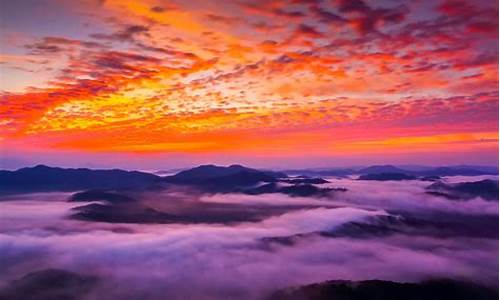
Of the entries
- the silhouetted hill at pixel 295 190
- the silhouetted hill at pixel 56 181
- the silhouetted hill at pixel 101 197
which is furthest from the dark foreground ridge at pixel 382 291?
the silhouetted hill at pixel 56 181

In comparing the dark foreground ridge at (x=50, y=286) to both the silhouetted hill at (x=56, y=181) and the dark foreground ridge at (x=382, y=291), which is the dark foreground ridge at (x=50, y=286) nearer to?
the dark foreground ridge at (x=382, y=291)

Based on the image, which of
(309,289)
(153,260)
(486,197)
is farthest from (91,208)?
(486,197)

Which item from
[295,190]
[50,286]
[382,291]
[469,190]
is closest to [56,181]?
[295,190]

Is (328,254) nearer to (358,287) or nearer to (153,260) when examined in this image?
(358,287)

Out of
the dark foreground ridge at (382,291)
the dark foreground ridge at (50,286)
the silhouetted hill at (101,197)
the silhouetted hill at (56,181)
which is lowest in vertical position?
the dark foreground ridge at (382,291)

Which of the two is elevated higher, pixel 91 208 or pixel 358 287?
pixel 91 208

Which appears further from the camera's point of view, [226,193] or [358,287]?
[226,193]

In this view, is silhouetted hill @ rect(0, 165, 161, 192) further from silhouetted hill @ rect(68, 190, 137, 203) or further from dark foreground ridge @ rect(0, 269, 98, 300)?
dark foreground ridge @ rect(0, 269, 98, 300)
